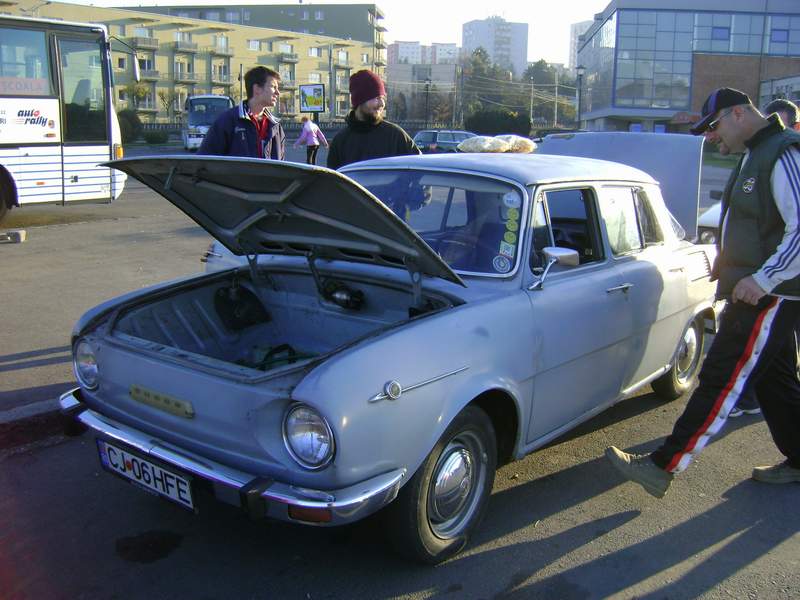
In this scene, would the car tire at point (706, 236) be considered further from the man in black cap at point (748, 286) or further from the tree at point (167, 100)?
the tree at point (167, 100)

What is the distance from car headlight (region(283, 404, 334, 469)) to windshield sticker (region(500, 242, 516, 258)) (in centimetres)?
141

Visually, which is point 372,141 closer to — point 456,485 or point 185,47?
point 456,485

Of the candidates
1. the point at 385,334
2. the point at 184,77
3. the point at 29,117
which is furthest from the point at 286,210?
the point at 184,77

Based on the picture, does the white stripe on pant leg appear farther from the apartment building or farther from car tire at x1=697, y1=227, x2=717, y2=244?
the apartment building

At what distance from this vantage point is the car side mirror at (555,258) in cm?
338

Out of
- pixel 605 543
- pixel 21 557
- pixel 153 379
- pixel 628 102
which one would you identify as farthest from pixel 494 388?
pixel 628 102

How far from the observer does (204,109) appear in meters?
34.8

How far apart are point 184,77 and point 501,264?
82.5 meters

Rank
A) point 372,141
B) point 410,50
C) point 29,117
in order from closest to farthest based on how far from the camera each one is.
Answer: point 372,141 < point 29,117 < point 410,50

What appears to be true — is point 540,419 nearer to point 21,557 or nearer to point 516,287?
point 516,287

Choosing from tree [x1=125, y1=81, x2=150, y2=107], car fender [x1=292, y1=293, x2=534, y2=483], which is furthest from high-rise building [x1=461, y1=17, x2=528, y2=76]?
car fender [x1=292, y1=293, x2=534, y2=483]

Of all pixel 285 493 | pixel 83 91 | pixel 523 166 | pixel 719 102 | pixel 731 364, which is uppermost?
pixel 83 91

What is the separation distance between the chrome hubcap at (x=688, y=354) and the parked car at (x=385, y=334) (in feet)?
0.99

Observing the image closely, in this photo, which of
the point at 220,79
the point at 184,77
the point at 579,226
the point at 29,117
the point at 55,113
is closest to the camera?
the point at 579,226
